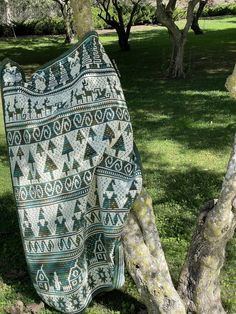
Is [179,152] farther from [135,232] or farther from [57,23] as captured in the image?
[57,23]

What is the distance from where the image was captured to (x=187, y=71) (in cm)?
1628

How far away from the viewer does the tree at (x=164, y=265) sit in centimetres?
371

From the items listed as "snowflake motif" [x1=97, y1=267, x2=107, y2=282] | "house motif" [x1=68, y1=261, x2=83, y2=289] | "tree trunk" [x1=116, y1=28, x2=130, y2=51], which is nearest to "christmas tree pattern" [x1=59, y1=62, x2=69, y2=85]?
"house motif" [x1=68, y1=261, x2=83, y2=289]

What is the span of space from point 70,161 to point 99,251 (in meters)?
0.76

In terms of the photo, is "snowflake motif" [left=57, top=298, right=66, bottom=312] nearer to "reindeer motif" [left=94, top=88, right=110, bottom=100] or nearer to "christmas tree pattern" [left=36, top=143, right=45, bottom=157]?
"christmas tree pattern" [left=36, top=143, right=45, bottom=157]

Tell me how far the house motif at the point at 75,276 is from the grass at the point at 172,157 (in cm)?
44

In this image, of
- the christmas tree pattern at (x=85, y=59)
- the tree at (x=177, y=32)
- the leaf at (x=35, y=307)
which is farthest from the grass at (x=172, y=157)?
the christmas tree pattern at (x=85, y=59)

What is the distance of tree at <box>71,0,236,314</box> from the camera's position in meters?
3.71

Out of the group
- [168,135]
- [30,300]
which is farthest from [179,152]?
[30,300]

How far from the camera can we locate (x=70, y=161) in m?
3.74

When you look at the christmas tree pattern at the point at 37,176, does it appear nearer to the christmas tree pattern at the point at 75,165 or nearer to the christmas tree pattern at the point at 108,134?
the christmas tree pattern at the point at 75,165

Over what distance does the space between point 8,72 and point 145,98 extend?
8913 mm

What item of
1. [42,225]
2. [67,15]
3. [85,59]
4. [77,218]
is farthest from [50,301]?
[67,15]

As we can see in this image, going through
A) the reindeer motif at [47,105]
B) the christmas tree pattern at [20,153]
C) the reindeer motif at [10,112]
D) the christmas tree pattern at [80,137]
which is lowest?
the christmas tree pattern at [20,153]
